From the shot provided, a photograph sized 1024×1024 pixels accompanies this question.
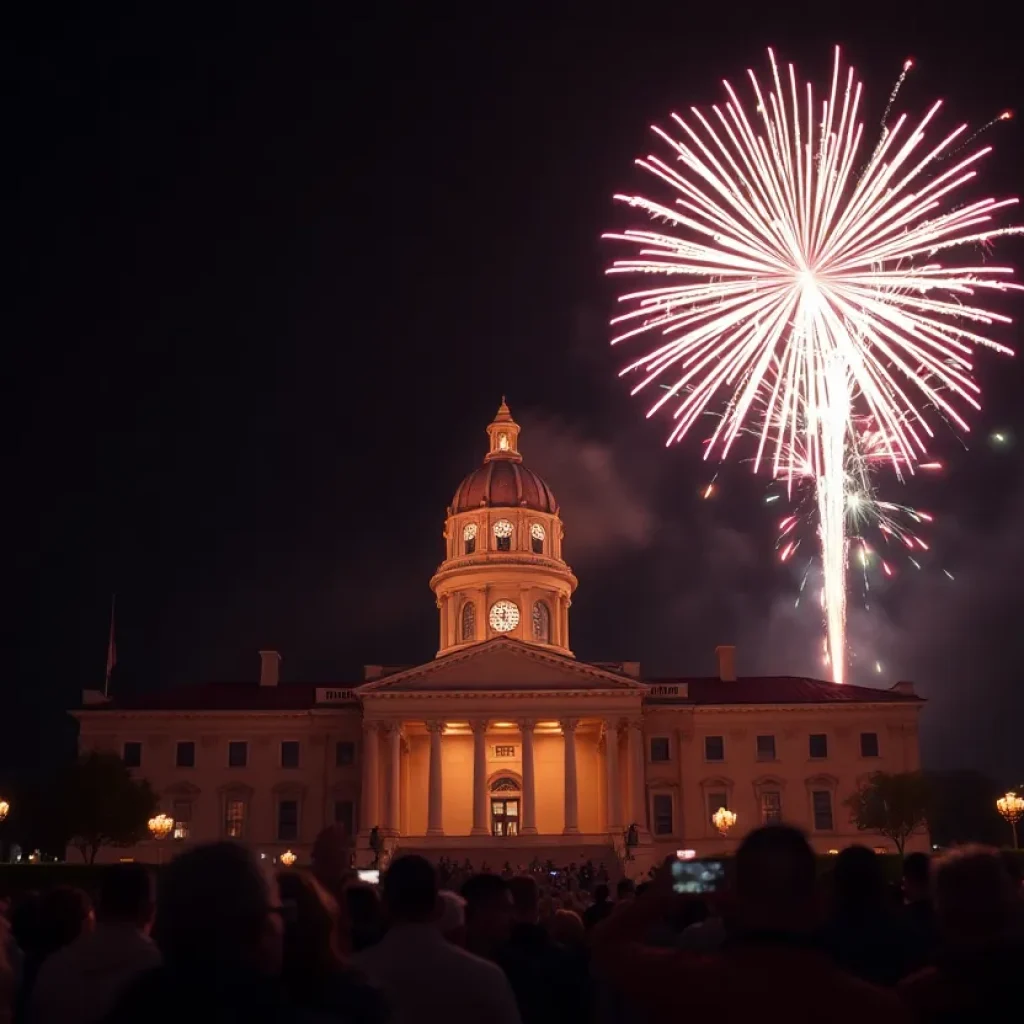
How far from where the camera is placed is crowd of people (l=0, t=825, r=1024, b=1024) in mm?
4828

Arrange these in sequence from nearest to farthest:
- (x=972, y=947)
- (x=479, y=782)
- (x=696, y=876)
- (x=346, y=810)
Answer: (x=972, y=947), (x=696, y=876), (x=479, y=782), (x=346, y=810)

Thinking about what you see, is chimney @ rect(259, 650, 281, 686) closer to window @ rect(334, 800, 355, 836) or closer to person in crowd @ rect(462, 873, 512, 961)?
window @ rect(334, 800, 355, 836)

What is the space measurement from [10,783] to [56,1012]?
106m

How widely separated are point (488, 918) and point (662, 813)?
76.0 meters

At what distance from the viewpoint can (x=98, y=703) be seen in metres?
87.0

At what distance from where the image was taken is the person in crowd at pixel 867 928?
8695 mm

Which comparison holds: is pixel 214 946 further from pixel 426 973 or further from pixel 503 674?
pixel 503 674

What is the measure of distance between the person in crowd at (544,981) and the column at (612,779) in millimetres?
71778

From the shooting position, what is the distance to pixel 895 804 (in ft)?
255

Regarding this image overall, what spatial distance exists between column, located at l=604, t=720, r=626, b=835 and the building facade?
4.5 inches

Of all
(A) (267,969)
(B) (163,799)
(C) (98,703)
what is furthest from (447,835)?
(A) (267,969)

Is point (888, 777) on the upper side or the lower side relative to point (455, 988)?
upper

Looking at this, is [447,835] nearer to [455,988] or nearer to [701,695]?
[701,695]

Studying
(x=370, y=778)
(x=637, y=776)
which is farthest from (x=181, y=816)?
(x=637, y=776)
